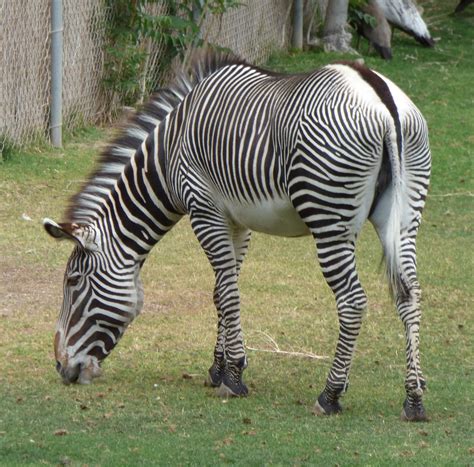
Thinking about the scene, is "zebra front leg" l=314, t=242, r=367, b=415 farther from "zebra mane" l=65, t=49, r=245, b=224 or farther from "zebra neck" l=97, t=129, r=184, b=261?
"zebra mane" l=65, t=49, r=245, b=224

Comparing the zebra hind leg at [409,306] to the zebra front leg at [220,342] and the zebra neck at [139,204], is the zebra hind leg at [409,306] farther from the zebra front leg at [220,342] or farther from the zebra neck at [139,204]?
the zebra neck at [139,204]

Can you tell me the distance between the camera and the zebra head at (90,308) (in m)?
6.46

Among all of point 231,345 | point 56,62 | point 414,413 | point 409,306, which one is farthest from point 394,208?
point 56,62

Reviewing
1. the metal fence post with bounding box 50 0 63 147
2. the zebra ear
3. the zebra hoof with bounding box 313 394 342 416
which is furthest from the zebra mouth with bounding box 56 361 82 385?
the metal fence post with bounding box 50 0 63 147

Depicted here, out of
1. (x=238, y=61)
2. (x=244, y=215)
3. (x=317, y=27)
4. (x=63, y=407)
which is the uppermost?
(x=238, y=61)

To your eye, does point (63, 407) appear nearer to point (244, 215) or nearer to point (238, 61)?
point (244, 215)

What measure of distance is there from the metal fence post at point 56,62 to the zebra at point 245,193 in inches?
216

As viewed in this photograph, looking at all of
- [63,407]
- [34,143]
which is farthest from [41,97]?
[63,407]

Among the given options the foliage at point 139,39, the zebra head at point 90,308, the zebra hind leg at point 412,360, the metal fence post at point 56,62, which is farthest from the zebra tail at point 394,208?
the foliage at point 139,39

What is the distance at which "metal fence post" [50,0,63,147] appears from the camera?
12094 millimetres

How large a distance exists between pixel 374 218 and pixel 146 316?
2486 mm

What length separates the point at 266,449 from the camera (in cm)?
541

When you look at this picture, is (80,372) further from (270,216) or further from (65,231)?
(270,216)

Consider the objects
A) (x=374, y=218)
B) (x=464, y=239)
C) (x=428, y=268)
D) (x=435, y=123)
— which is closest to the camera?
(x=374, y=218)
